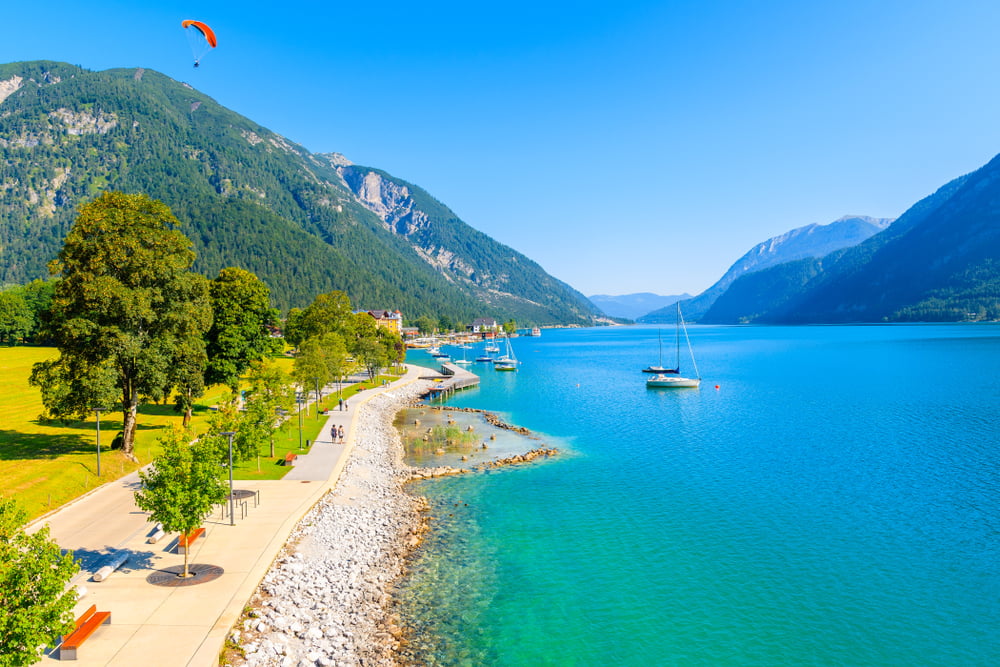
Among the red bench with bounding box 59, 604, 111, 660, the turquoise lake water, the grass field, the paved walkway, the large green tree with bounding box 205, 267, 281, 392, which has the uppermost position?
the large green tree with bounding box 205, 267, 281, 392

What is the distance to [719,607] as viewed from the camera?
24.2 meters

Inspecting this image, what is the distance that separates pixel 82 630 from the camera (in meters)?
16.2

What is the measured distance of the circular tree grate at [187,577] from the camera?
804 inches

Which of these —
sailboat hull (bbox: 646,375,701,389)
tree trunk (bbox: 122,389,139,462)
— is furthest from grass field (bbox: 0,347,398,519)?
sailboat hull (bbox: 646,375,701,389)

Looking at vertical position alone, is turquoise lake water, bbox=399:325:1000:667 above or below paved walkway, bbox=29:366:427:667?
below

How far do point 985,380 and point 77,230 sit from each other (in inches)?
4951

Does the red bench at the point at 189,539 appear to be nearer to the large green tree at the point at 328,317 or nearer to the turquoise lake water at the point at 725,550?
the turquoise lake water at the point at 725,550

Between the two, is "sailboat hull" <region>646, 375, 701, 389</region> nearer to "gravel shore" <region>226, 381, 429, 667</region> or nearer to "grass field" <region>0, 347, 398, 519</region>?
"grass field" <region>0, 347, 398, 519</region>

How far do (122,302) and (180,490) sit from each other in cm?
2059

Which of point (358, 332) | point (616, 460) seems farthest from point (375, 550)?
point (358, 332)

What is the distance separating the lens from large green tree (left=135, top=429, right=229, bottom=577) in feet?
68.2

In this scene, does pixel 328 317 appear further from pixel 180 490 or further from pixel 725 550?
pixel 725 550

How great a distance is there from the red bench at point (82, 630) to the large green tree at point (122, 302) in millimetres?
22812

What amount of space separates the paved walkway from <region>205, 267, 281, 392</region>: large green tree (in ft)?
69.5
